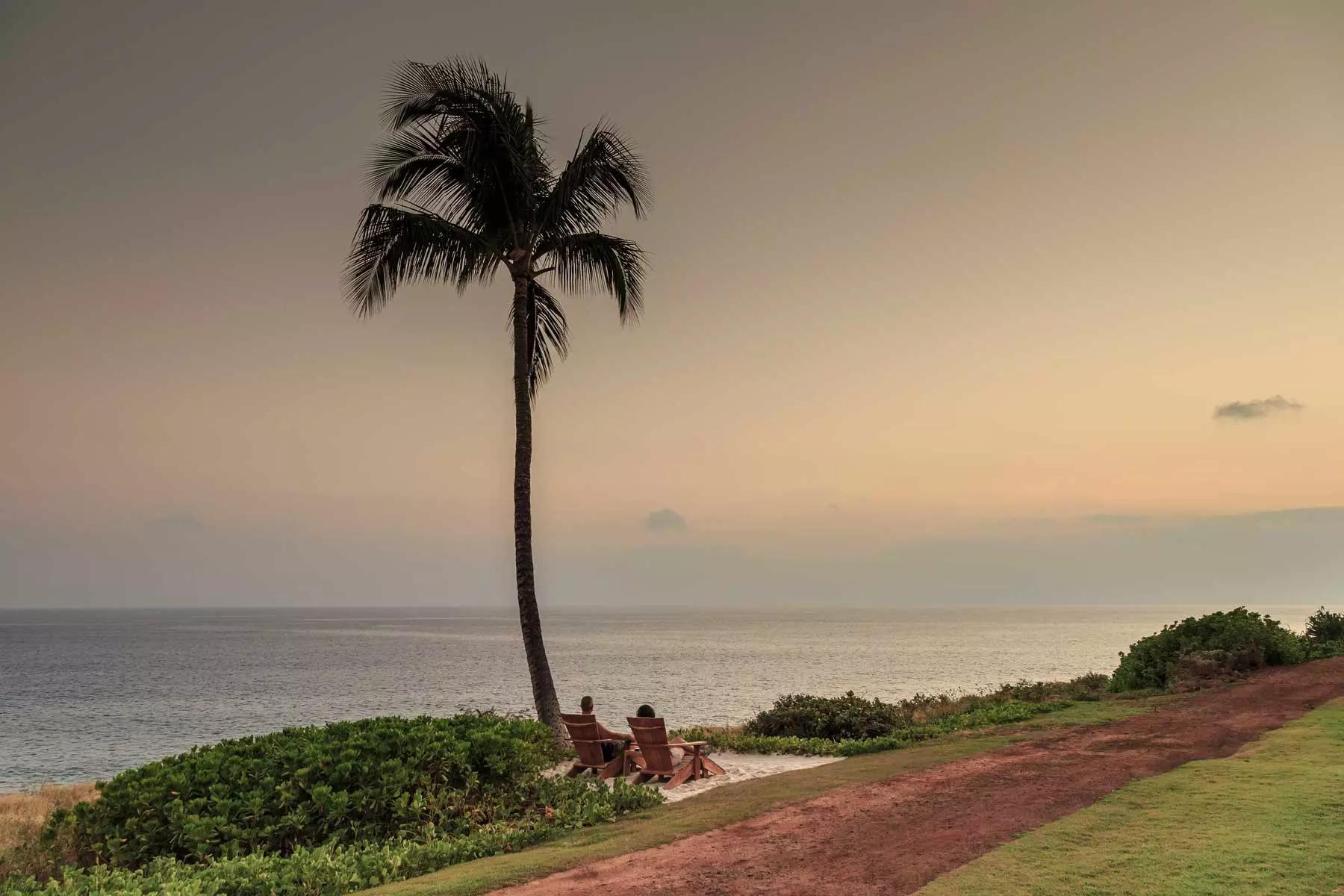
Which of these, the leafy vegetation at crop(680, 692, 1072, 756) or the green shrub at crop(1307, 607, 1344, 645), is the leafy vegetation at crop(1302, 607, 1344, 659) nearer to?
the green shrub at crop(1307, 607, 1344, 645)

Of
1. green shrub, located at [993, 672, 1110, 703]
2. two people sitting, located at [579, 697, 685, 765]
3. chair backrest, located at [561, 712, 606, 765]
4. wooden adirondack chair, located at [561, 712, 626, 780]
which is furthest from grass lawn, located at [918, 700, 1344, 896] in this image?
green shrub, located at [993, 672, 1110, 703]

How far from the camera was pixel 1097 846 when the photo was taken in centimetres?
718

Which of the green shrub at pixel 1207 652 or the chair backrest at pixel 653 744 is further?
the green shrub at pixel 1207 652

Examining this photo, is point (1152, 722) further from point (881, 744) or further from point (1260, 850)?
point (1260, 850)

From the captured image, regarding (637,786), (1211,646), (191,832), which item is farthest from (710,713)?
(191,832)

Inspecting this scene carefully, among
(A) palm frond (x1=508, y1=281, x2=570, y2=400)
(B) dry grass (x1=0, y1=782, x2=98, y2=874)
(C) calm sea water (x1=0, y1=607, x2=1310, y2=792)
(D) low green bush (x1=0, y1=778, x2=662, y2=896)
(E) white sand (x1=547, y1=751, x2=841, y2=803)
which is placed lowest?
(C) calm sea water (x1=0, y1=607, x2=1310, y2=792)

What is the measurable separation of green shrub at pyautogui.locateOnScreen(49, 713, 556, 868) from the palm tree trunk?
16.8 feet

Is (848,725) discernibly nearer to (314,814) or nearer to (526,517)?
(526,517)

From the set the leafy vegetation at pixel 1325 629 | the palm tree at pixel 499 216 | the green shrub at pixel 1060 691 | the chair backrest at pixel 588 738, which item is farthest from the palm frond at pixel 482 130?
the leafy vegetation at pixel 1325 629

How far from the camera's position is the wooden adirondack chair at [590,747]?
13.0 meters

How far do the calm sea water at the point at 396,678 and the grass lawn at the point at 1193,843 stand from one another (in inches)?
596

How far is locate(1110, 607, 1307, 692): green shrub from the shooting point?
19250 millimetres

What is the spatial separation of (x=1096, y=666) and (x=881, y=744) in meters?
74.3

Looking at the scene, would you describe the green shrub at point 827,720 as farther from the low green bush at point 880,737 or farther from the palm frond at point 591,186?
the palm frond at point 591,186
